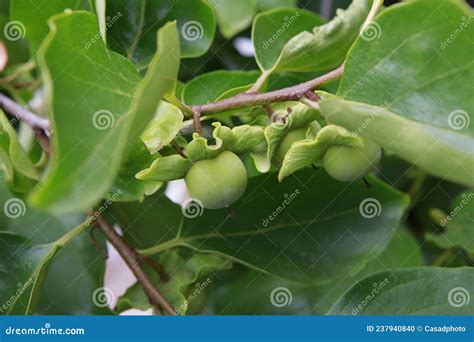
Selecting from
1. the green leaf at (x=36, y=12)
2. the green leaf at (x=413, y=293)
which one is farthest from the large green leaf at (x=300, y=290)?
the green leaf at (x=36, y=12)

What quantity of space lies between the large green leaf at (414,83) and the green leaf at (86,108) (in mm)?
276

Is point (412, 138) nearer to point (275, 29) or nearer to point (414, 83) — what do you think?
point (414, 83)

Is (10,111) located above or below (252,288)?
above

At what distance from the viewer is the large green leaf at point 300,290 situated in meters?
1.57

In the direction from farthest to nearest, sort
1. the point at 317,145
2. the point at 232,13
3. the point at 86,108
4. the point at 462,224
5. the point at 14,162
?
1. the point at 462,224
2. the point at 232,13
3. the point at 14,162
4. the point at 317,145
5. the point at 86,108

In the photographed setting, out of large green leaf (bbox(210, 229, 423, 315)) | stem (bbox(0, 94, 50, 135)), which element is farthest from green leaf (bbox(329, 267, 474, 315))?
stem (bbox(0, 94, 50, 135))

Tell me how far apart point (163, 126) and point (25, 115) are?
481 mm

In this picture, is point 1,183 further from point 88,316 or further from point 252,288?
point 252,288

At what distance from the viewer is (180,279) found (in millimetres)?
1427

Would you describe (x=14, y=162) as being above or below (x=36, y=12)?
below

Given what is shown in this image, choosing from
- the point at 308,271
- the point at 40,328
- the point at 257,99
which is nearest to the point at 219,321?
the point at 308,271

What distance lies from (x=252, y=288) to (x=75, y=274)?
0.38m

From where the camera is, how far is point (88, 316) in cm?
Result: 144

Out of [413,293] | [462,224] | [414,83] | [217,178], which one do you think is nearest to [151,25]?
[217,178]
